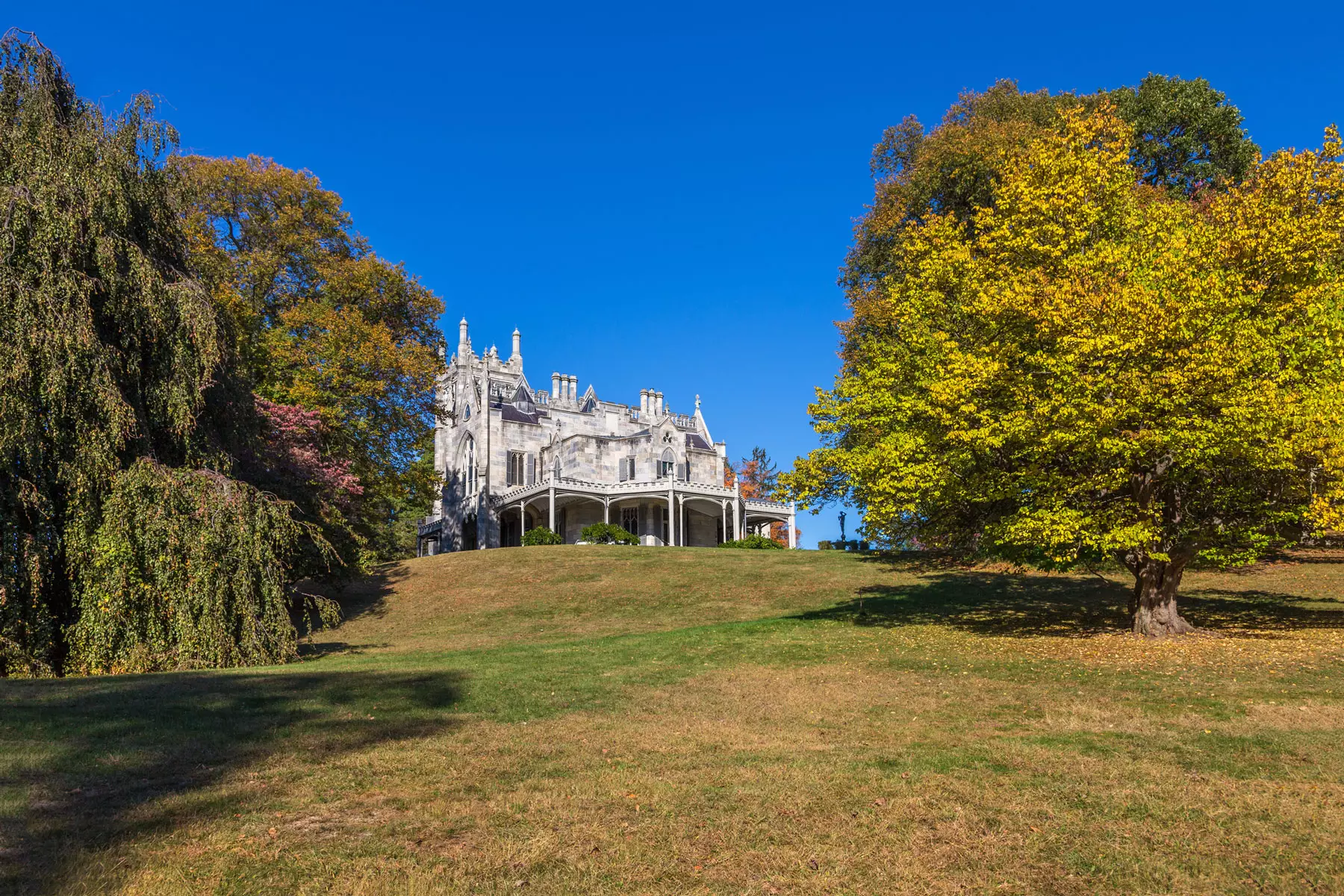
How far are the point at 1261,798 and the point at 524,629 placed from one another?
64.3 feet

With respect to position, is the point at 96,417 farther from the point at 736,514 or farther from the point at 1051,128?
the point at 736,514

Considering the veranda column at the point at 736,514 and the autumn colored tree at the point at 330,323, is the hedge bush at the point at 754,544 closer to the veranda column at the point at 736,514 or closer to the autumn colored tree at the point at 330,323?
the veranda column at the point at 736,514

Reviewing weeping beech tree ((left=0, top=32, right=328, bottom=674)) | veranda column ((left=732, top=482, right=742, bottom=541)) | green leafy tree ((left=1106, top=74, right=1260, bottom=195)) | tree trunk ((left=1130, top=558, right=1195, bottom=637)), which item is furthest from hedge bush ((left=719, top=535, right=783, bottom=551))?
weeping beech tree ((left=0, top=32, right=328, bottom=674))

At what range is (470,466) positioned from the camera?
5475 centimetres

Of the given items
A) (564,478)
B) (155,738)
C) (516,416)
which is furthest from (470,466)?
(155,738)

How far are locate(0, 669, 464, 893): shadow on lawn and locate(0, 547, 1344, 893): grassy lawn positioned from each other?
4 cm

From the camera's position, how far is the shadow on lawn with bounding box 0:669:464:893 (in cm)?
620

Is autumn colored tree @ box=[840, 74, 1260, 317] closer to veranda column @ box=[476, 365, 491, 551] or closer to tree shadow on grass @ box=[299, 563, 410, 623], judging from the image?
tree shadow on grass @ box=[299, 563, 410, 623]

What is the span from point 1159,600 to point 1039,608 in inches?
213

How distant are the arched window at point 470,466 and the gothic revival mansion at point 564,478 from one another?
0.10 m

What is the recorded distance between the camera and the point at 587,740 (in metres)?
9.44

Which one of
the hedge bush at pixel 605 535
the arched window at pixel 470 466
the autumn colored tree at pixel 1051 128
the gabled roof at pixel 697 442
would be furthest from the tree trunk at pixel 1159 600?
the gabled roof at pixel 697 442

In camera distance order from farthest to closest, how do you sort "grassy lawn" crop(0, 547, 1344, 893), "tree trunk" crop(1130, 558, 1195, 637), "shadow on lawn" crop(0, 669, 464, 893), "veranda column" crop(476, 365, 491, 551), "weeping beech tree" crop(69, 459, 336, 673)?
"veranda column" crop(476, 365, 491, 551)
"tree trunk" crop(1130, 558, 1195, 637)
"weeping beech tree" crop(69, 459, 336, 673)
"shadow on lawn" crop(0, 669, 464, 893)
"grassy lawn" crop(0, 547, 1344, 893)

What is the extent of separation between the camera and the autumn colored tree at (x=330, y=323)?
29688mm
